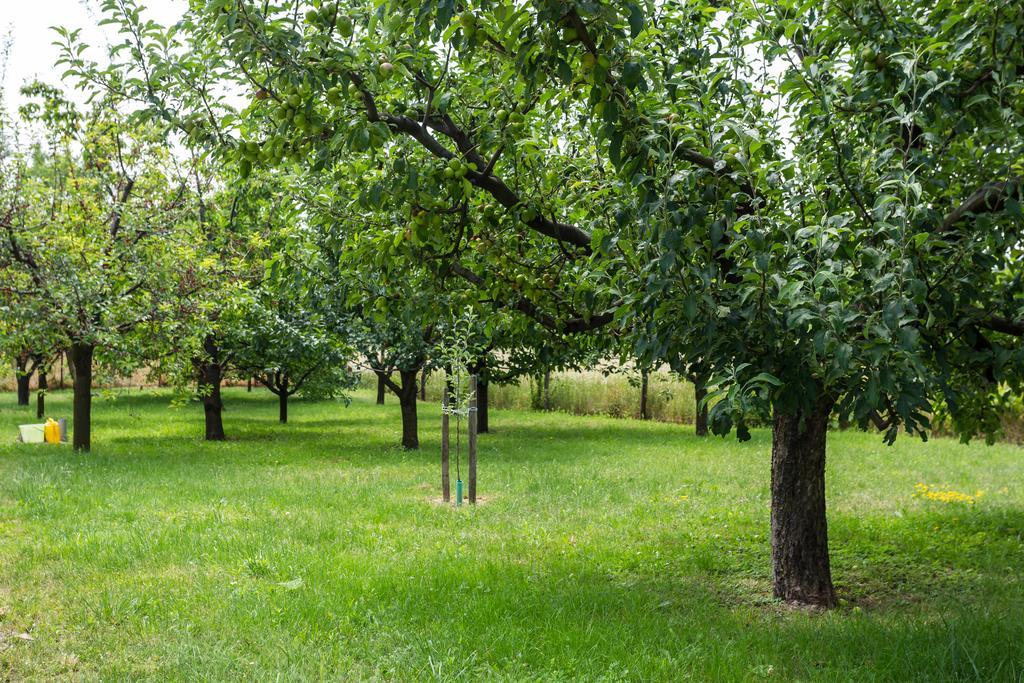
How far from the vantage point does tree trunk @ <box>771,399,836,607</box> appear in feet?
19.3

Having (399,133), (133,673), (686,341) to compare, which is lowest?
(133,673)

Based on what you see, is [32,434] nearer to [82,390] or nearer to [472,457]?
[82,390]

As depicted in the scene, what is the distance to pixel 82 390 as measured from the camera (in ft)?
48.1

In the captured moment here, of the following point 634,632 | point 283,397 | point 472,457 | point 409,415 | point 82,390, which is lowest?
point 634,632

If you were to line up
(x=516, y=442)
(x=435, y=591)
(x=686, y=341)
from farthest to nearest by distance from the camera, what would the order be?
(x=516, y=442) → (x=435, y=591) → (x=686, y=341)

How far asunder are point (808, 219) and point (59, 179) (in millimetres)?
13980

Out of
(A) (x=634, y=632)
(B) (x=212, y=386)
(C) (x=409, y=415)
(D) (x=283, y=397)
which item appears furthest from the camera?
(D) (x=283, y=397)

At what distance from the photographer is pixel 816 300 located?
3.86 metres

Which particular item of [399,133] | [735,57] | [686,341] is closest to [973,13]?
[735,57]

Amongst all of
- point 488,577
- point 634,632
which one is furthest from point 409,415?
point 634,632

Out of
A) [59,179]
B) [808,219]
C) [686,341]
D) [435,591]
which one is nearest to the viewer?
[686,341]

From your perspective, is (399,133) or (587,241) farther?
(587,241)

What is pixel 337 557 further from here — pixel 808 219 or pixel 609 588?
pixel 808 219

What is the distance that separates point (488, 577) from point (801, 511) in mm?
2242
